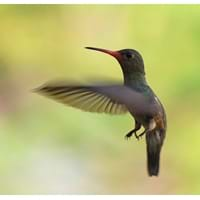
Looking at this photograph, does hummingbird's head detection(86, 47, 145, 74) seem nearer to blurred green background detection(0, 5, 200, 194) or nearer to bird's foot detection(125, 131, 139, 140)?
blurred green background detection(0, 5, 200, 194)

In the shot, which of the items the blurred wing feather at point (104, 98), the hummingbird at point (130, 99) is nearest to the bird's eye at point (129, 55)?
the hummingbird at point (130, 99)

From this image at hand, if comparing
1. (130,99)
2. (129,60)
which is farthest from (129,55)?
(130,99)

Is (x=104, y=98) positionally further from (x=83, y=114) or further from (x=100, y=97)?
(x=83, y=114)

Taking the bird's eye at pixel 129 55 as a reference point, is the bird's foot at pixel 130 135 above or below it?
below

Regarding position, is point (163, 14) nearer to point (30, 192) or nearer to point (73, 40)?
point (73, 40)

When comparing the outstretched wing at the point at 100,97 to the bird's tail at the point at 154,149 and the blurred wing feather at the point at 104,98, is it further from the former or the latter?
the bird's tail at the point at 154,149

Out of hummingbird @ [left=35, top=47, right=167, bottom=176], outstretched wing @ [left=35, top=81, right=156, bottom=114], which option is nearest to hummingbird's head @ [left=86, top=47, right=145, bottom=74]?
hummingbird @ [left=35, top=47, right=167, bottom=176]
